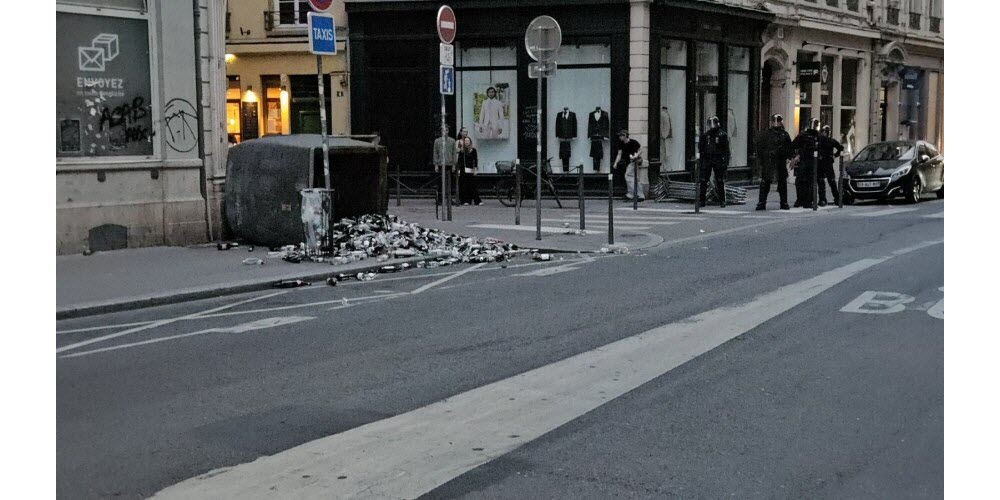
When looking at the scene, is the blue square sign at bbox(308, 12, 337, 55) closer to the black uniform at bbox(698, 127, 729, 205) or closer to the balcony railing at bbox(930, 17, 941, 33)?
the black uniform at bbox(698, 127, 729, 205)

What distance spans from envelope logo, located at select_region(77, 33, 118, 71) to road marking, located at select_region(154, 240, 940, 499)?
8.63 meters

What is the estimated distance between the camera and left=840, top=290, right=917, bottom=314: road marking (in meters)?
9.16

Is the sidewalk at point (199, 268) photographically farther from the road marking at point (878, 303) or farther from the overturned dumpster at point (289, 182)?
the road marking at point (878, 303)

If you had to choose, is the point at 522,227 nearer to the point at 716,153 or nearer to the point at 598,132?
the point at 716,153

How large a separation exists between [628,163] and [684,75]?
4.36 metres

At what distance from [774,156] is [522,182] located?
5225 millimetres

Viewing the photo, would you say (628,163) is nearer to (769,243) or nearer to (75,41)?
(769,243)

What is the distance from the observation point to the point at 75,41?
44.2 ft

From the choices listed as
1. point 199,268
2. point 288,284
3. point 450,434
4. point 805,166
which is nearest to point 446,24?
point 199,268

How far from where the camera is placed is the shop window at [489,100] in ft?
87.8

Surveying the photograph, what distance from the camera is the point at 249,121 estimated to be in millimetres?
30703

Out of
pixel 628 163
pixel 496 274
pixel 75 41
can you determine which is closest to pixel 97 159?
pixel 75 41

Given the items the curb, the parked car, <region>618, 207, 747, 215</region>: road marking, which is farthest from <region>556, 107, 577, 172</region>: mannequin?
the curb
